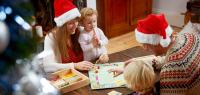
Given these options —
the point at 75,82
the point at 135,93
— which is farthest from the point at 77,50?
the point at 135,93

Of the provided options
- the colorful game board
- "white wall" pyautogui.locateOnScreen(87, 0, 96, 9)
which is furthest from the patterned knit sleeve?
"white wall" pyautogui.locateOnScreen(87, 0, 96, 9)

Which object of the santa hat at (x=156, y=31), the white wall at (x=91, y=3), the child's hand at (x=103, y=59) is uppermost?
the white wall at (x=91, y=3)

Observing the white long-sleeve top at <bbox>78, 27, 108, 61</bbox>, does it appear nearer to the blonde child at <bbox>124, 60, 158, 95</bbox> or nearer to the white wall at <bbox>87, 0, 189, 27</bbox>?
the blonde child at <bbox>124, 60, 158, 95</bbox>

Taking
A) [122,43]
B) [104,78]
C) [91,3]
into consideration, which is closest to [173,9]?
[122,43]

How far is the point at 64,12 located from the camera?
1.95 m

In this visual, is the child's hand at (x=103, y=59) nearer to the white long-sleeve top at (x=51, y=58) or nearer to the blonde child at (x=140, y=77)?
the white long-sleeve top at (x=51, y=58)

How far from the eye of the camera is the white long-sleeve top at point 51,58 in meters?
1.80

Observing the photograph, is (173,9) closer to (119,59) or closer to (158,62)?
(119,59)

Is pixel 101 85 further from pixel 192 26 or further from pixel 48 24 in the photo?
pixel 192 26

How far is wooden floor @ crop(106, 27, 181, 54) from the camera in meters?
3.89

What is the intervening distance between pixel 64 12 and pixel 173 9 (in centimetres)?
302

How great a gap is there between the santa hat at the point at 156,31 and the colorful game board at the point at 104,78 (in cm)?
28

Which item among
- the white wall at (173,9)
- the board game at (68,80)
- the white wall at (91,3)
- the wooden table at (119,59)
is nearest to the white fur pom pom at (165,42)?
the wooden table at (119,59)

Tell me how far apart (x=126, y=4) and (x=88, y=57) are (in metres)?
2.31
